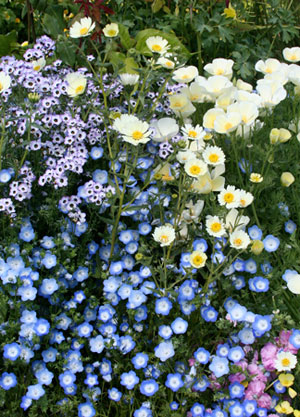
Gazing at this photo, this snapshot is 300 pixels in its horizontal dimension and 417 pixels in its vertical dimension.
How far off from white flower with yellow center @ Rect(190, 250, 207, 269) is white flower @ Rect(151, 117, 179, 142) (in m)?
0.56

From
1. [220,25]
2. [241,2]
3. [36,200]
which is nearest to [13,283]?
[36,200]

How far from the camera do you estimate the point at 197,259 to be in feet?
6.15

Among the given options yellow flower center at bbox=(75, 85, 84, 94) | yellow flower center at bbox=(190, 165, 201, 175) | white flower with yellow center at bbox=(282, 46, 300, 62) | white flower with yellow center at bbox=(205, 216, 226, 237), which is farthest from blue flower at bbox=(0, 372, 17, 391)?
white flower with yellow center at bbox=(282, 46, 300, 62)

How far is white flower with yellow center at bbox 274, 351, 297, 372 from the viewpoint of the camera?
181 cm

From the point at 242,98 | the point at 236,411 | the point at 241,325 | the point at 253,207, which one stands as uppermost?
the point at 242,98

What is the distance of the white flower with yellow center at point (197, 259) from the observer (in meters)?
1.87

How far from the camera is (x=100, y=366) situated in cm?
196

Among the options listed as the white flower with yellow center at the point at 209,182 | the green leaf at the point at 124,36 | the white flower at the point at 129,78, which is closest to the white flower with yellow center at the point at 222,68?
the white flower at the point at 129,78

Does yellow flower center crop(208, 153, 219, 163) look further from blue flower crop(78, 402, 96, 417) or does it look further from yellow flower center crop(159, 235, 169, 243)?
blue flower crop(78, 402, 96, 417)

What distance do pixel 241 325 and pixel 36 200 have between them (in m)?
0.88

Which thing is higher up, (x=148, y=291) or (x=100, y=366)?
(x=148, y=291)

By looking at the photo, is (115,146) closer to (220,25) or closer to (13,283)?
(13,283)

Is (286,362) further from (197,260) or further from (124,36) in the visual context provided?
(124,36)

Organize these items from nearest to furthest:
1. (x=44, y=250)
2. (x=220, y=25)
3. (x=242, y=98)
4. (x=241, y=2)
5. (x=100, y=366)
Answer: (x=100, y=366)
(x=44, y=250)
(x=242, y=98)
(x=220, y=25)
(x=241, y=2)
